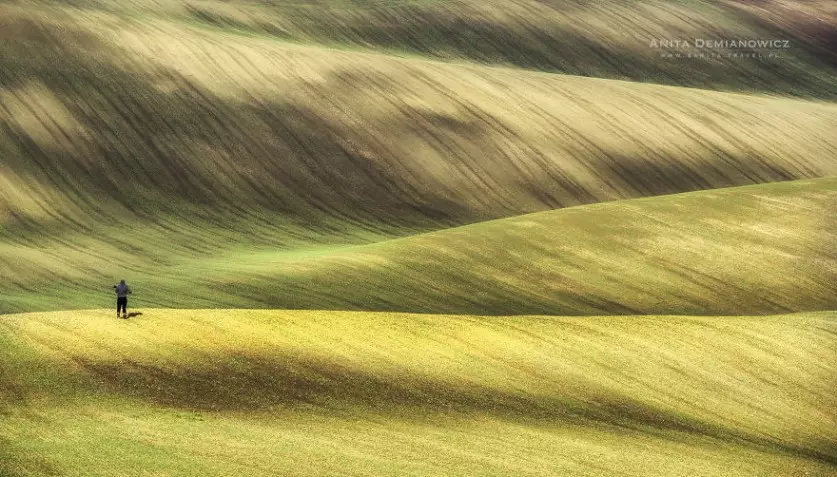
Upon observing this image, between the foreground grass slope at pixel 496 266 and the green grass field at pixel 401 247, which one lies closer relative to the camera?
the green grass field at pixel 401 247

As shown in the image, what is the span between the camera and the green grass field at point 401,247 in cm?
2162

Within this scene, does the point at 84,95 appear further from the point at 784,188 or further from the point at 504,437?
the point at 504,437

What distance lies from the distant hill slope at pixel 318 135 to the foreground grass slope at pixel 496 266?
4506 mm

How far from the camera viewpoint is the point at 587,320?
31875 millimetres

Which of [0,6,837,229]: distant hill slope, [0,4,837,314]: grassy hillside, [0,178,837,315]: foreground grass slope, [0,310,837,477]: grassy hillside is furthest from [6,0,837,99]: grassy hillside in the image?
[0,310,837,477]: grassy hillside

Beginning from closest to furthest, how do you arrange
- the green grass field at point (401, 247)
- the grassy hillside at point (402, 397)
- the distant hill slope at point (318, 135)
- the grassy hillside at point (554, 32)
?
the grassy hillside at point (402, 397)
the green grass field at point (401, 247)
the distant hill slope at point (318, 135)
the grassy hillside at point (554, 32)

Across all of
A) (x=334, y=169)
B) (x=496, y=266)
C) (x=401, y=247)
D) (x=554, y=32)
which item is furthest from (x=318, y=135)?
(x=554, y=32)

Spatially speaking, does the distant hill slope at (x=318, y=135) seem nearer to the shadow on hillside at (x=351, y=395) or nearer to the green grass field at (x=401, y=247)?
the green grass field at (x=401, y=247)

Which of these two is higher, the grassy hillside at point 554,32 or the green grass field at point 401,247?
the grassy hillside at point 554,32

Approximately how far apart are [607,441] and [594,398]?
2.77 m

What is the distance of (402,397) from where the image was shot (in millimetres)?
23688

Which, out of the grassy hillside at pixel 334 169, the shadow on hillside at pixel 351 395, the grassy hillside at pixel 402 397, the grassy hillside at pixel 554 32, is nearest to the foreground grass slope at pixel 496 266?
the grassy hillside at pixel 334 169

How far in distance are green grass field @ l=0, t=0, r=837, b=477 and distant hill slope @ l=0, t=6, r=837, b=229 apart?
193 mm

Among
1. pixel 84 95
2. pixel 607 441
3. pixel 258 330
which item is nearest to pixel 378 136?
pixel 84 95
